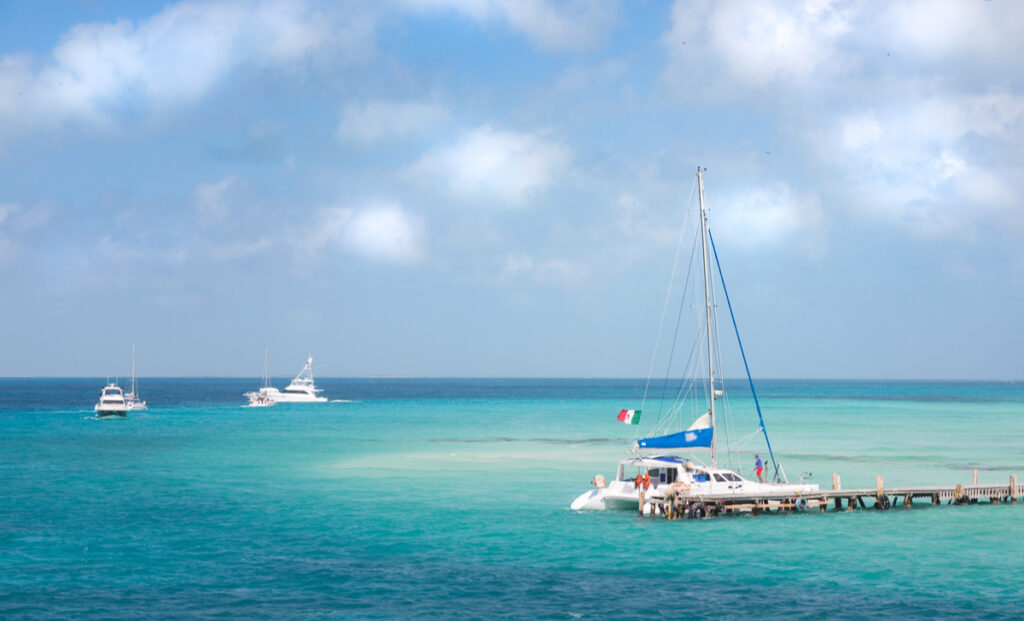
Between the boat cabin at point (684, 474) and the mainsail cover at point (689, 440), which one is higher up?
the mainsail cover at point (689, 440)

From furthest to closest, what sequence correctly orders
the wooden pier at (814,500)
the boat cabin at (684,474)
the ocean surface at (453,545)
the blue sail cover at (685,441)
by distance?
1. the blue sail cover at (685,441)
2. the boat cabin at (684,474)
3. the wooden pier at (814,500)
4. the ocean surface at (453,545)

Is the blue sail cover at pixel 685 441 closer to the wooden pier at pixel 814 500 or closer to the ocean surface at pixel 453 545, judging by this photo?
the wooden pier at pixel 814 500

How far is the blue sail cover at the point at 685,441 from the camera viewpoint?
1877 inches

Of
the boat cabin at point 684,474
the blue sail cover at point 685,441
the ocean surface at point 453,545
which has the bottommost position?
the ocean surface at point 453,545

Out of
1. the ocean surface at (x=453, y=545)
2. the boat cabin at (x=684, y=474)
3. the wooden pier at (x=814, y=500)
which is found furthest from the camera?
the boat cabin at (x=684, y=474)

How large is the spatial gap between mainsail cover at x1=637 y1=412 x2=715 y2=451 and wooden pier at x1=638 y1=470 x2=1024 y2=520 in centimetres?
351

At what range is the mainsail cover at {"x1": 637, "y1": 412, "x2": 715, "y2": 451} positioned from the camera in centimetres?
4769

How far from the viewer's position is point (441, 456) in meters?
76.5

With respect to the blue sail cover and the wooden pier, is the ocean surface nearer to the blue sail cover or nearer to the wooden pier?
the wooden pier

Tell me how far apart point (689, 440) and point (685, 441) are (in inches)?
7.7

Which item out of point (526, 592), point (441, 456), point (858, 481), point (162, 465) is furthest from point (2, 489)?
point (858, 481)

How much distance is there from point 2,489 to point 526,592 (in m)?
37.5

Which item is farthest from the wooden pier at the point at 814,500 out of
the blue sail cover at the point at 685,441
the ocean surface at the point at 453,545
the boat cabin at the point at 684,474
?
the blue sail cover at the point at 685,441

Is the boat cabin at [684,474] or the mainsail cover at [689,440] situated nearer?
the boat cabin at [684,474]
